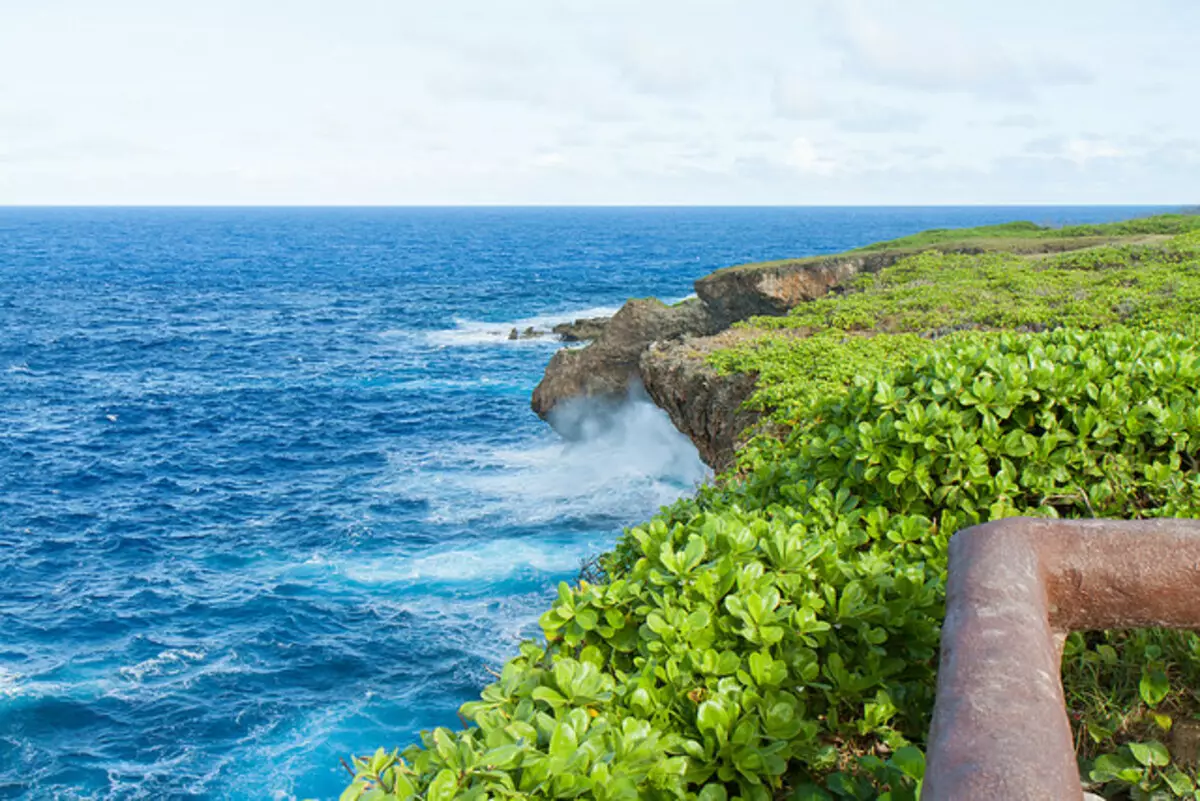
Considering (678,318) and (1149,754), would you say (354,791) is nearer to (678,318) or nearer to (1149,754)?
(1149,754)

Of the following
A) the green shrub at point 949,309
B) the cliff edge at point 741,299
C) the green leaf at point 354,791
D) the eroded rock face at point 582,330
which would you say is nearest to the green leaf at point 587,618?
the green leaf at point 354,791

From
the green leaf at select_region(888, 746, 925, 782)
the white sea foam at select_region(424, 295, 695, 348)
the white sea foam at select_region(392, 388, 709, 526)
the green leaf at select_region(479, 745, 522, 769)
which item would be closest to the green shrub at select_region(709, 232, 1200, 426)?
the green leaf at select_region(888, 746, 925, 782)

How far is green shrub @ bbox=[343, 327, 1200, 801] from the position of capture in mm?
3377

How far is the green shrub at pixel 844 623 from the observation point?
338 cm

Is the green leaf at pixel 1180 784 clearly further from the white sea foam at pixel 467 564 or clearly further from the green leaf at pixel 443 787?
the white sea foam at pixel 467 564

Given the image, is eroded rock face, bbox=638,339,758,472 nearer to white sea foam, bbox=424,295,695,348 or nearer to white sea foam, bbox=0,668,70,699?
white sea foam, bbox=0,668,70,699

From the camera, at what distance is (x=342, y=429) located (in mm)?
38188

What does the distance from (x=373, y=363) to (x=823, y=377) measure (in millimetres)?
41453

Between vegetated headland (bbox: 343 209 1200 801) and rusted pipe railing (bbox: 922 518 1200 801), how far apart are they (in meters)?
0.57

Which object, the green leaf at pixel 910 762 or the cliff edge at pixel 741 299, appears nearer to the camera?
the green leaf at pixel 910 762

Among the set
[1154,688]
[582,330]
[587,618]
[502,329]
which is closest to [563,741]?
[587,618]

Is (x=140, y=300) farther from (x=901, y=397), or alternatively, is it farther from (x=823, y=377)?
(x=901, y=397)

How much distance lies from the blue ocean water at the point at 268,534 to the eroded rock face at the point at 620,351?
182 centimetres

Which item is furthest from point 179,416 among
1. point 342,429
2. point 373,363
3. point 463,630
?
point 463,630
